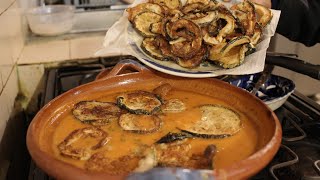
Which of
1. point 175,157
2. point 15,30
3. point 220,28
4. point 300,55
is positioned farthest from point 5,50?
point 300,55

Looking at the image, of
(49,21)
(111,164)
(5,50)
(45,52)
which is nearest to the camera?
(111,164)

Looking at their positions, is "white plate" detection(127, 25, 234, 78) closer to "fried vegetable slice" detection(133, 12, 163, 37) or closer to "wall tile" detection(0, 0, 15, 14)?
"fried vegetable slice" detection(133, 12, 163, 37)

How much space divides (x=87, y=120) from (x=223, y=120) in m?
0.30

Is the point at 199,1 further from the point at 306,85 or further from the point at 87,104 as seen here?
the point at 306,85

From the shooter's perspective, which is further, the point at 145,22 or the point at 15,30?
the point at 15,30

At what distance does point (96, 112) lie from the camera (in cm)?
78

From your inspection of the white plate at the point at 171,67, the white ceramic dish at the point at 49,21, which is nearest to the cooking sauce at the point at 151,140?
the white plate at the point at 171,67

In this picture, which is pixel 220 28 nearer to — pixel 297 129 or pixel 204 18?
pixel 204 18

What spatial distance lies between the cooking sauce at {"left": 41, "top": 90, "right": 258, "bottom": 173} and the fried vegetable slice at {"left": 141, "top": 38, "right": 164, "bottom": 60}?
0.71 ft

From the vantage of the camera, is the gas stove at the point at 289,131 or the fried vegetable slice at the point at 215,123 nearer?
the fried vegetable slice at the point at 215,123

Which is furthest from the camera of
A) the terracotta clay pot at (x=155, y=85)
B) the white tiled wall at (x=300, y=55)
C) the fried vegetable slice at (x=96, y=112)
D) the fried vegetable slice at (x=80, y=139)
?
the white tiled wall at (x=300, y=55)

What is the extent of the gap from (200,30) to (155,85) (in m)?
0.19

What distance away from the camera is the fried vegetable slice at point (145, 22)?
100 cm

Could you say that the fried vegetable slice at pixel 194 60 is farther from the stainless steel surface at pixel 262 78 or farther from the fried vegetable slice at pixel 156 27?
the stainless steel surface at pixel 262 78
